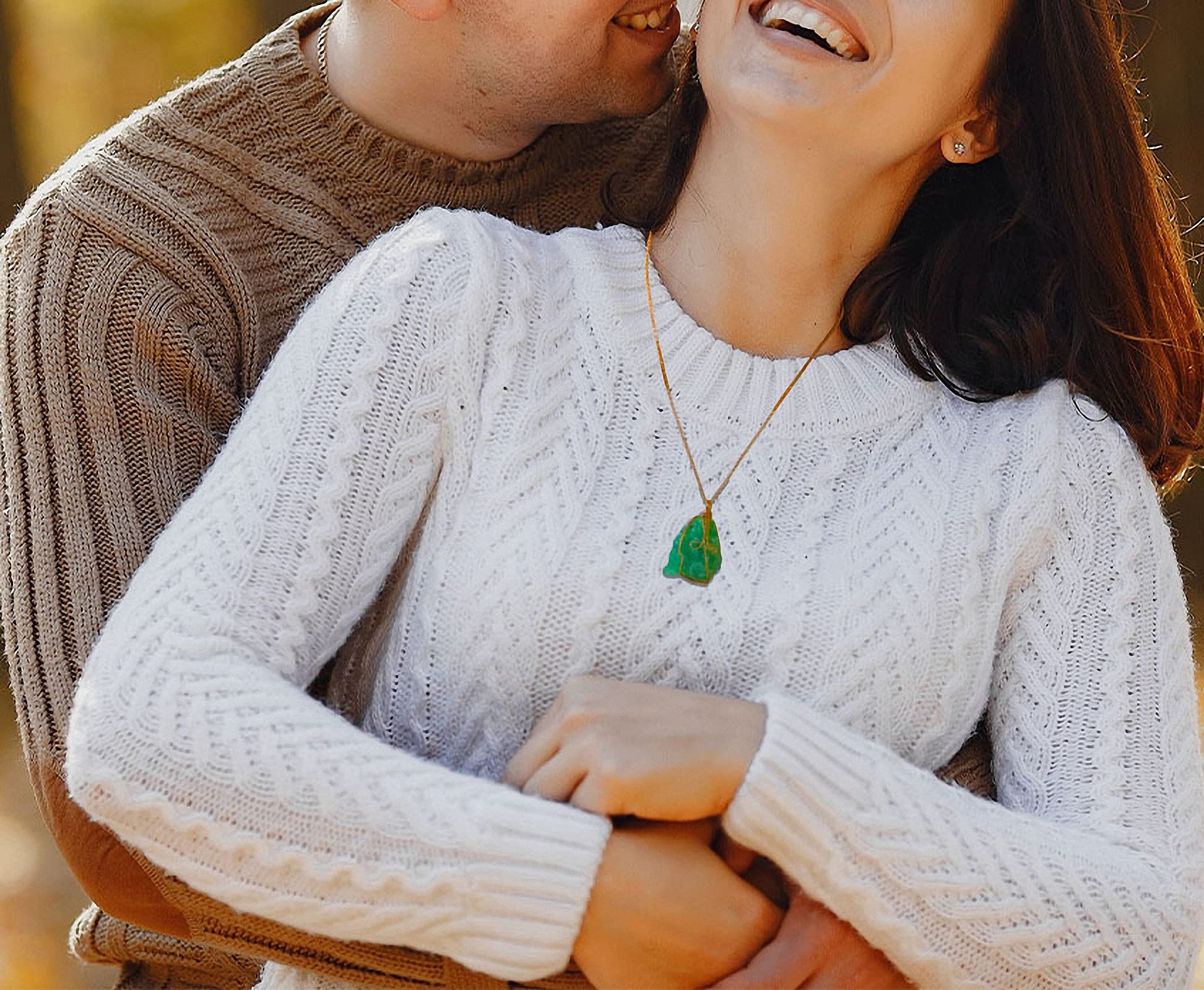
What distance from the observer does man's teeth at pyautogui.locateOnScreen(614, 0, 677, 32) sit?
2303 millimetres

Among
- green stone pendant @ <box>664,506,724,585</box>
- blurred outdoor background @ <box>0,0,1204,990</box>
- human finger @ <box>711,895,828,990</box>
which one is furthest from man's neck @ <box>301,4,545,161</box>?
blurred outdoor background @ <box>0,0,1204,990</box>

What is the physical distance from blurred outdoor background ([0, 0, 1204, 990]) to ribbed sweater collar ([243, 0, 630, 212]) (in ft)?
7.87

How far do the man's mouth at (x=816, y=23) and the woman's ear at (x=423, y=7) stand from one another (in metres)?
0.58

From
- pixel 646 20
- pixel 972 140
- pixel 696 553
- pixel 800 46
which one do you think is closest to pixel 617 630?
pixel 696 553

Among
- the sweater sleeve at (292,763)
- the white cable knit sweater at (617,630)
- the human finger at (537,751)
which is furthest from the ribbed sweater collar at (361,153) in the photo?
the human finger at (537,751)

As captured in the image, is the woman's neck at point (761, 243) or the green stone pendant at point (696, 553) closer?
the green stone pendant at point (696, 553)

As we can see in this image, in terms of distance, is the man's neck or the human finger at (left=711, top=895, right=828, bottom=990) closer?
the human finger at (left=711, top=895, right=828, bottom=990)

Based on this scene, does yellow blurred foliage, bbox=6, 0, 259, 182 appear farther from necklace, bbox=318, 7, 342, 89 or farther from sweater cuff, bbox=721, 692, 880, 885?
sweater cuff, bbox=721, 692, 880, 885

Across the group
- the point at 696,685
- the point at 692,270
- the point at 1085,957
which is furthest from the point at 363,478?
the point at 1085,957

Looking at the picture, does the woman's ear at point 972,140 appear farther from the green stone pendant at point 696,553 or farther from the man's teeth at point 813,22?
the green stone pendant at point 696,553

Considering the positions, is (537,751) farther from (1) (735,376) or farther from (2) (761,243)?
(2) (761,243)

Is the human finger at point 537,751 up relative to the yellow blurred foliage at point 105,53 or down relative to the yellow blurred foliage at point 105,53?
up

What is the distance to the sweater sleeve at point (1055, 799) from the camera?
1.56m

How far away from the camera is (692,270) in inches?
76.3
